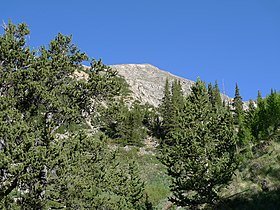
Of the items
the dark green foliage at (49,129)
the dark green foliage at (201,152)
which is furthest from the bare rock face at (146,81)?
the dark green foliage at (49,129)

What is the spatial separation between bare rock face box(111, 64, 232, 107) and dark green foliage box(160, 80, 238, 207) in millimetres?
76230

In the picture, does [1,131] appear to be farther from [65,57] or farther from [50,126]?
[65,57]

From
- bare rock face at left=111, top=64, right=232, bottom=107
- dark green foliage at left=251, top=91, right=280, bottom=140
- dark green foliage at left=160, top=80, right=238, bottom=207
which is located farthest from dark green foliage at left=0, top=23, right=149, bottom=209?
bare rock face at left=111, top=64, right=232, bottom=107

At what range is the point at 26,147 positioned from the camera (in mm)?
10492

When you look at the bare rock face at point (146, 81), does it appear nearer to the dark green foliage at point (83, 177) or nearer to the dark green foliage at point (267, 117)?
the dark green foliage at point (267, 117)

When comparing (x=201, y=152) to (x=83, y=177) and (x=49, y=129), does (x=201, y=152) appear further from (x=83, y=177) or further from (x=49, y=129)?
(x=49, y=129)

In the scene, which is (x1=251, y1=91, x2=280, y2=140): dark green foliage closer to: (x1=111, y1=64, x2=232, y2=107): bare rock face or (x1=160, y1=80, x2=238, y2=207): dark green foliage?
(x1=160, y1=80, x2=238, y2=207): dark green foliage

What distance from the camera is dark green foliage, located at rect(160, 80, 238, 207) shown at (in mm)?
19656

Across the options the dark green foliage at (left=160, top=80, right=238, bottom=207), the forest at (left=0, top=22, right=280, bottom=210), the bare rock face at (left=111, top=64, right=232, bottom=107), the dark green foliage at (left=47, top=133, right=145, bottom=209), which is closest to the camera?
the forest at (left=0, top=22, right=280, bottom=210)

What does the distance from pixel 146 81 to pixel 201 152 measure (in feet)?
433

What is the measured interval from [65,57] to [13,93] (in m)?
2.97

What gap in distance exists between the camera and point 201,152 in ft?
65.5

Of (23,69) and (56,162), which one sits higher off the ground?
(23,69)

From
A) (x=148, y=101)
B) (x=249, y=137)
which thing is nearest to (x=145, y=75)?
(x=148, y=101)
